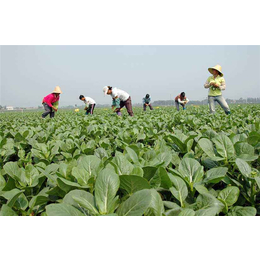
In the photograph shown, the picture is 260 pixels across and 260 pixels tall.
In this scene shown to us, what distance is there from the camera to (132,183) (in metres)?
0.91

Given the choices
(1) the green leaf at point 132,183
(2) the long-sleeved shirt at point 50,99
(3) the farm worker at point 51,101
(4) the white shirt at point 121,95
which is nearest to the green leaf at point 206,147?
(1) the green leaf at point 132,183

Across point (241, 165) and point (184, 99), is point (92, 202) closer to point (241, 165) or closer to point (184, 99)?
point (241, 165)

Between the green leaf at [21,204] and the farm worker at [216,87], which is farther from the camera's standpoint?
the farm worker at [216,87]

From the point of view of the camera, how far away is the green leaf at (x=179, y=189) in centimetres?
99

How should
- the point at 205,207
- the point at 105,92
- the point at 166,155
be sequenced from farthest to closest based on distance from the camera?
the point at 105,92 → the point at 166,155 → the point at 205,207

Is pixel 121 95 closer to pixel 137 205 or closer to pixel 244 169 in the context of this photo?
pixel 244 169

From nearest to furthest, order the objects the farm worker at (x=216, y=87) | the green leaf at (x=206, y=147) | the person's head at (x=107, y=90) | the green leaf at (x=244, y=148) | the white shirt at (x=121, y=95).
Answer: the green leaf at (x=244, y=148) → the green leaf at (x=206, y=147) → the farm worker at (x=216, y=87) → the person's head at (x=107, y=90) → the white shirt at (x=121, y=95)

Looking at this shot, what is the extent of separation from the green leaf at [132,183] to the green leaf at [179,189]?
18cm

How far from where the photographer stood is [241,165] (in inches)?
42.3

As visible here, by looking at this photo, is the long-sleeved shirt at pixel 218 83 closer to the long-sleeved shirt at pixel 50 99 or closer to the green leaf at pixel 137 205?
the long-sleeved shirt at pixel 50 99

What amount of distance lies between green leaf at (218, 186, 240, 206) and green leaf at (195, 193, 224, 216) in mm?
132

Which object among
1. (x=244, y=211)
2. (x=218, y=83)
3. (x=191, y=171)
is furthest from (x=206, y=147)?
(x=218, y=83)

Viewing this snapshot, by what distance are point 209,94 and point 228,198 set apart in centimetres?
756

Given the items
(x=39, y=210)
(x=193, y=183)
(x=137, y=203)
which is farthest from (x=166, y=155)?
(x=39, y=210)
